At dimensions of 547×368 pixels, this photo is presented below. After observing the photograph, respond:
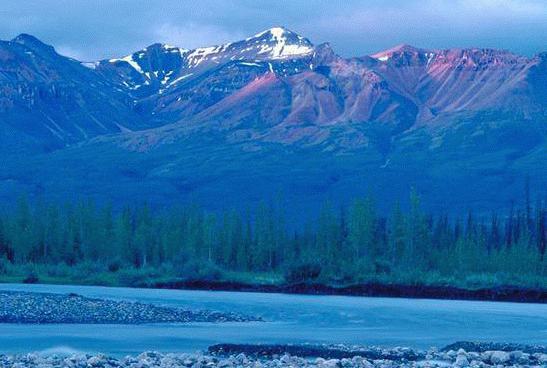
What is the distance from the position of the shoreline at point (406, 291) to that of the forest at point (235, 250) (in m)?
3.89

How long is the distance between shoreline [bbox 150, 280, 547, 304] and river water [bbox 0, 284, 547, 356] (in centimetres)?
1174

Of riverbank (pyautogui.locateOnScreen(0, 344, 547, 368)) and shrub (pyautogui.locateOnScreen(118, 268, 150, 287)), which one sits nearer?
riverbank (pyautogui.locateOnScreen(0, 344, 547, 368))

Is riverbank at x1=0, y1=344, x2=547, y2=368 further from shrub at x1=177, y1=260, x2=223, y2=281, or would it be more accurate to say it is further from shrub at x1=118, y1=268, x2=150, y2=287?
shrub at x1=118, y1=268, x2=150, y2=287

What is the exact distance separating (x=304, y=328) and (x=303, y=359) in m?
17.7

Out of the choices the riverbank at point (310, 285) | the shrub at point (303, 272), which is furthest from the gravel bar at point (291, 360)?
the shrub at point (303, 272)

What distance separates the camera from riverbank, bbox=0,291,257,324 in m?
57.3

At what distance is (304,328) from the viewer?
5531cm

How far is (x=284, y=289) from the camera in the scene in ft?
319

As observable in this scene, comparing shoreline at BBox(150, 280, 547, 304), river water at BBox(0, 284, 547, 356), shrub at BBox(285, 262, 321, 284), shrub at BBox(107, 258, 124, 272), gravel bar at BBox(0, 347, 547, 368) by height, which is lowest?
gravel bar at BBox(0, 347, 547, 368)

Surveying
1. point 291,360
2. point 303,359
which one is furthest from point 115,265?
point 291,360

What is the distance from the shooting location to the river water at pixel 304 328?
45.8 meters

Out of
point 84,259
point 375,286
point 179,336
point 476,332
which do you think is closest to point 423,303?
point 375,286

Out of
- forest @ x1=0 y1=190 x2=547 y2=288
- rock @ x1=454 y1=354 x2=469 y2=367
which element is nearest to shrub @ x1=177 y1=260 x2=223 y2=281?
forest @ x1=0 y1=190 x2=547 y2=288

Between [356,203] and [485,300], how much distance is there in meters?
33.4
